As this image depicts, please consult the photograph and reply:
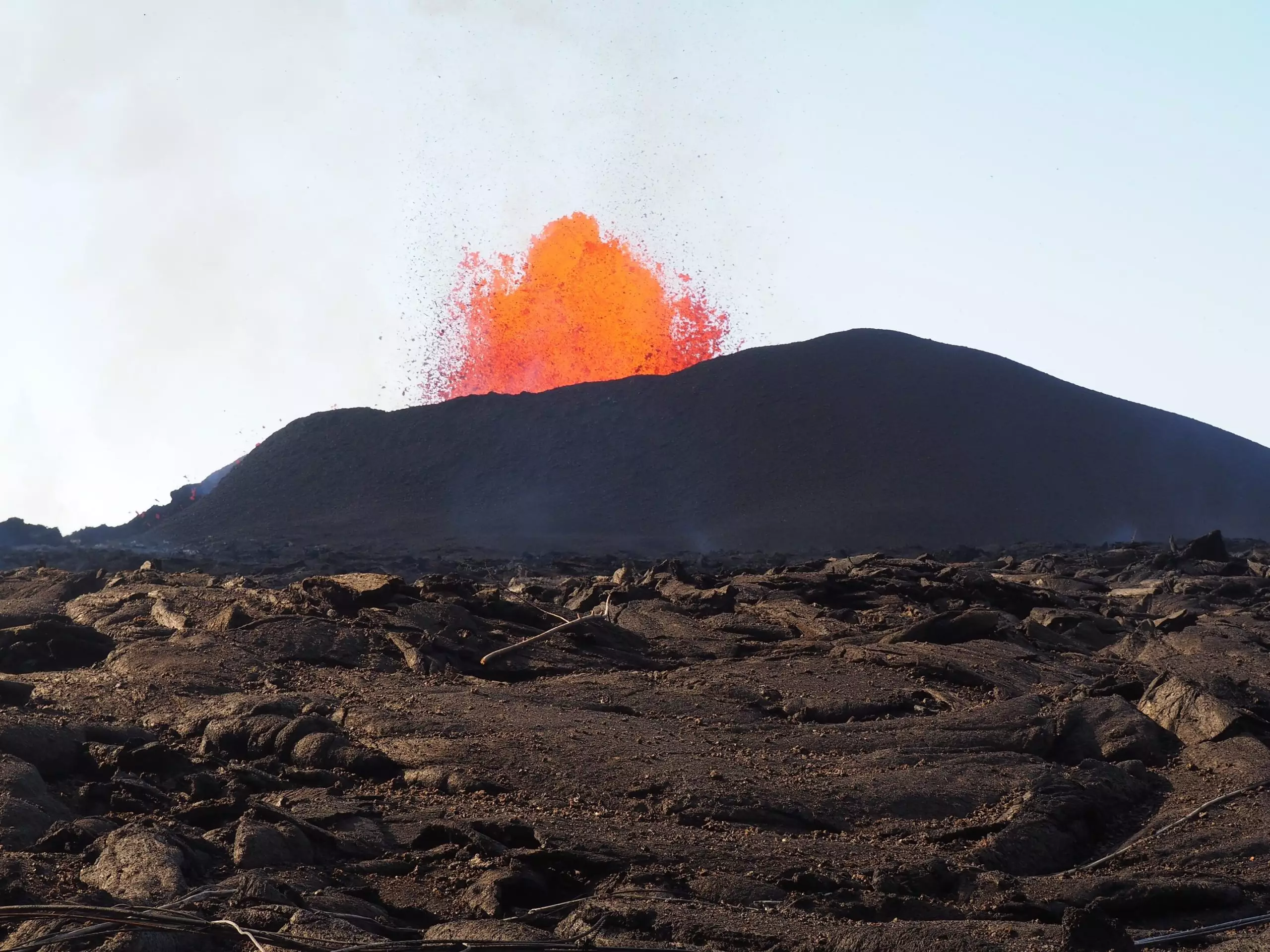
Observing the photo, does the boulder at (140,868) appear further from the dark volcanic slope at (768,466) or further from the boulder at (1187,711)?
the dark volcanic slope at (768,466)

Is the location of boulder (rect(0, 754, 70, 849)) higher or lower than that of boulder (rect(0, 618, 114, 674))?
lower

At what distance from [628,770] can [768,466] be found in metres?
52.6

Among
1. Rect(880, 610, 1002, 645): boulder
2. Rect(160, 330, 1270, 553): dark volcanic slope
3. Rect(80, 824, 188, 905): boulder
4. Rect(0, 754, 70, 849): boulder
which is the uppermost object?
Rect(160, 330, 1270, 553): dark volcanic slope

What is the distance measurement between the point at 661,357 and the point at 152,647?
6558 cm

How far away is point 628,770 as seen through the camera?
980 cm

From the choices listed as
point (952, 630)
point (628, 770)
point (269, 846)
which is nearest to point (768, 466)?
point (952, 630)

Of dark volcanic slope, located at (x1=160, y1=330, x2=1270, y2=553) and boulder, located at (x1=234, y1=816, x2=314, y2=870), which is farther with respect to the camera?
dark volcanic slope, located at (x1=160, y1=330, x2=1270, y2=553)

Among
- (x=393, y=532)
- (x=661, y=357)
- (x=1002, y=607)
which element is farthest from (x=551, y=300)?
(x=1002, y=607)

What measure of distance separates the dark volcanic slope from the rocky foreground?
34923mm

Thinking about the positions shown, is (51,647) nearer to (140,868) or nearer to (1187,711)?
(140,868)

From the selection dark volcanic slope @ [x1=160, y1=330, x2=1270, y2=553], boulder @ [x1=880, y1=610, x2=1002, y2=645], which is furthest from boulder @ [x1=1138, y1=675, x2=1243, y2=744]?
dark volcanic slope @ [x1=160, y1=330, x2=1270, y2=553]

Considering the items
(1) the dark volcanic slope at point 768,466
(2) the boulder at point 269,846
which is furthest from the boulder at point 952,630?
(1) the dark volcanic slope at point 768,466

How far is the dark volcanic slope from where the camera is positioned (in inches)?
2201

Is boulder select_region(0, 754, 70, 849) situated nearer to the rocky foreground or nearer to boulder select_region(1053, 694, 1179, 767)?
the rocky foreground
